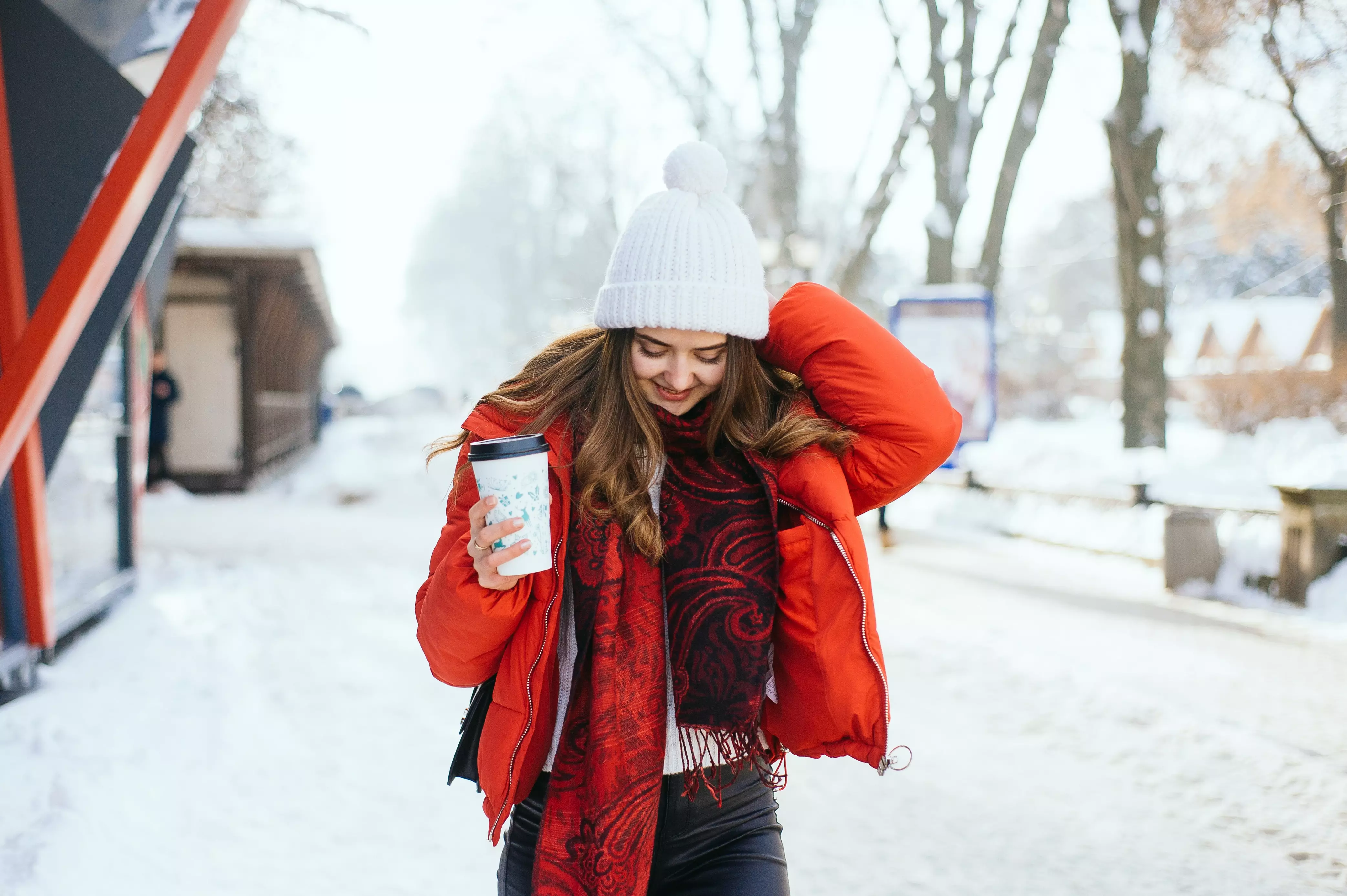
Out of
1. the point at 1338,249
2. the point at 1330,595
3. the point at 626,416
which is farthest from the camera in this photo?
the point at 1338,249

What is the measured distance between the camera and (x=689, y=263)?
2016 mm

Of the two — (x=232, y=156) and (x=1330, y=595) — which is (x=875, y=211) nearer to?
(x=232, y=156)

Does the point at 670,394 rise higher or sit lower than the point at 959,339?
lower

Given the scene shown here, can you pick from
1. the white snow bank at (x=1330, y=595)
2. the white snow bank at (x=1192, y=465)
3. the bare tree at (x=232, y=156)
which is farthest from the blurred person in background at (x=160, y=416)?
the white snow bank at (x=1330, y=595)

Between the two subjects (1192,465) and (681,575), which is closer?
(681,575)

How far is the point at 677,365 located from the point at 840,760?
10.1 feet

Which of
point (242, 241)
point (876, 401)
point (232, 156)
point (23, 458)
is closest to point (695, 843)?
point (876, 401)

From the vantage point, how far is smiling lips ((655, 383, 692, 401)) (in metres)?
2.02

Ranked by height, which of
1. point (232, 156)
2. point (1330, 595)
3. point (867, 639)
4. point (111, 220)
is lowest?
point (1330, 595)

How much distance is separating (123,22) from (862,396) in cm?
453

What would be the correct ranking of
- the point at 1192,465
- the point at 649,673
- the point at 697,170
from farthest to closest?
the point at 1192,465 → the point at 697,170 → the point at 649,673

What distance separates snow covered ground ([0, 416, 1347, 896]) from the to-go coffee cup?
6.94 ft

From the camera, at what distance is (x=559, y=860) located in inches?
70.7

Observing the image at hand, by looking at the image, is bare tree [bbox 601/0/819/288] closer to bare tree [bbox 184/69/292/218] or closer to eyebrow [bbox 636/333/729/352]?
bare tree [bbox 184/69/292/218]
